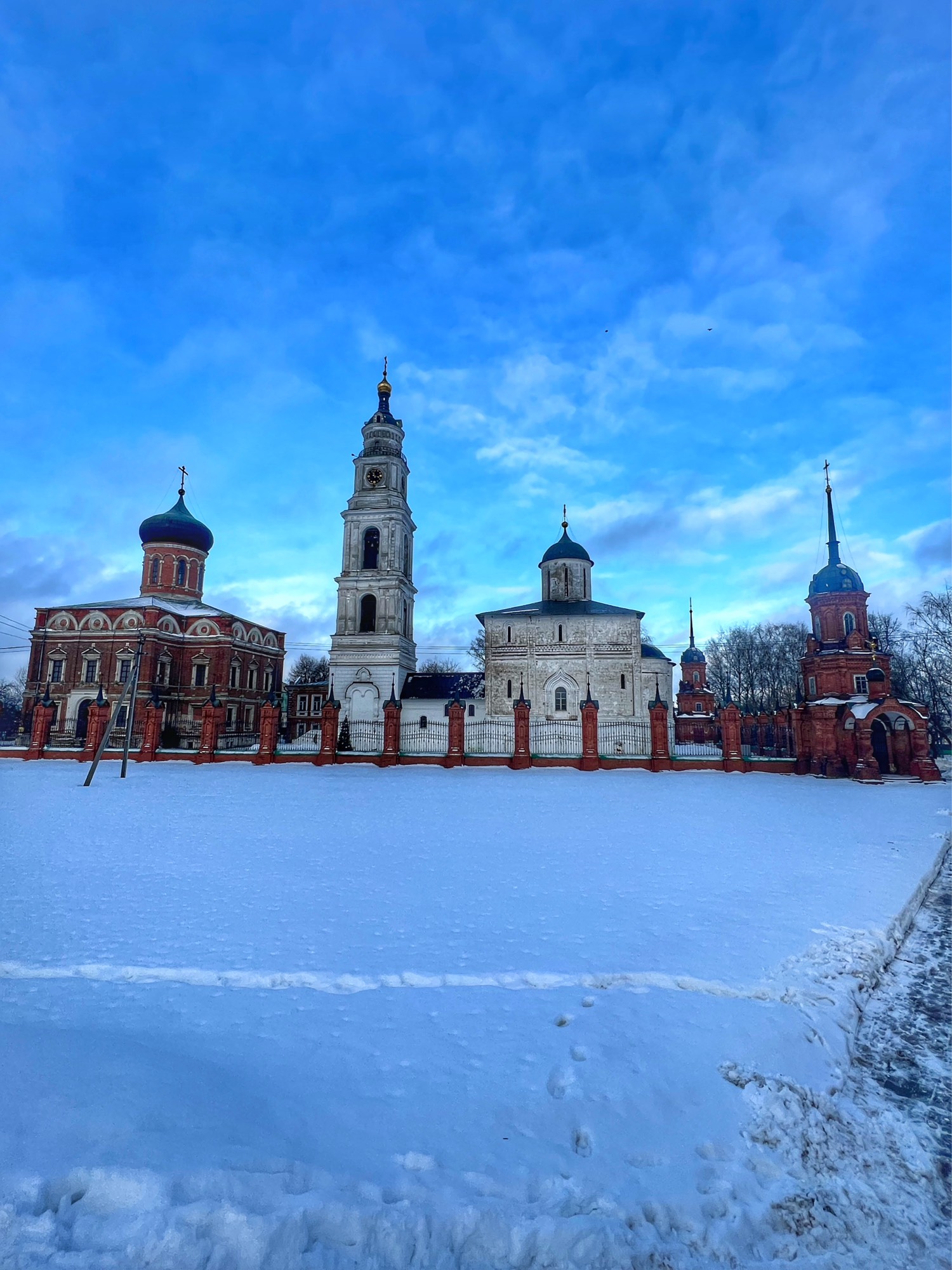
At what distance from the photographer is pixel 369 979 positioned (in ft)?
15.1

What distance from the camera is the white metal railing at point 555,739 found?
28.4 metres

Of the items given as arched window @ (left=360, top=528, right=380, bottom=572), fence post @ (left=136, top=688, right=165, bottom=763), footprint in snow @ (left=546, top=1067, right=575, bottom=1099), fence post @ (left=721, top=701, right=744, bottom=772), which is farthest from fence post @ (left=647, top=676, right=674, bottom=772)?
fence post @ (left=136, top=688, right=165, bottom=763)

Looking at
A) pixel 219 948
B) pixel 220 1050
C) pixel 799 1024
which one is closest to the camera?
pixel 220 1050

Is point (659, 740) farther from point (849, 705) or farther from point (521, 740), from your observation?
point (849, 705)

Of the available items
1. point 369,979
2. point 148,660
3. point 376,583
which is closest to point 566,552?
point 376,583

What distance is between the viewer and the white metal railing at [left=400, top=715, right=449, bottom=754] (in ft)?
100

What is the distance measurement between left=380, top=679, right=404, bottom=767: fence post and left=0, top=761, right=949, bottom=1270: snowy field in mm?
15141

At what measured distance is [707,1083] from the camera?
346 cm

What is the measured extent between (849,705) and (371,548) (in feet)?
83.4

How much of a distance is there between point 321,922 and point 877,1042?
4.62 m

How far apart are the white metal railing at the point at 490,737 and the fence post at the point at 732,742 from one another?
9375mm

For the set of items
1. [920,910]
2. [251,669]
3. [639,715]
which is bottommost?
[920,910]

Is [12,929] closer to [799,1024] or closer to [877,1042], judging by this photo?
[799,1024]

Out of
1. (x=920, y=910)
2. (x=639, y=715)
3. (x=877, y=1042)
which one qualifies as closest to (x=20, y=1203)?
(x=877, y=1042)
